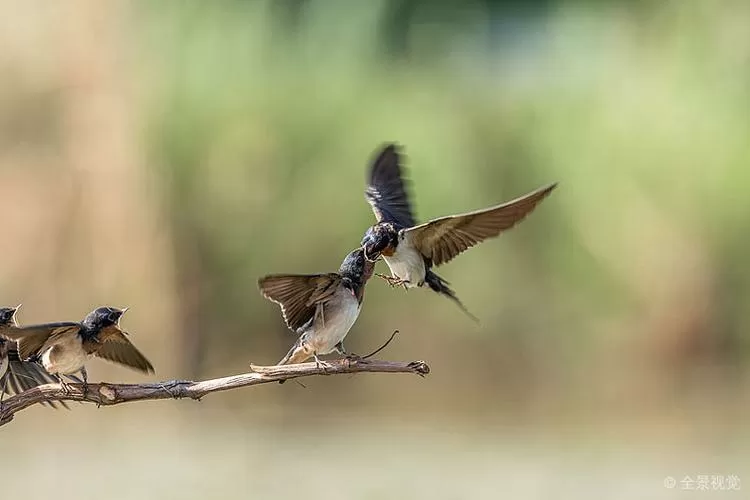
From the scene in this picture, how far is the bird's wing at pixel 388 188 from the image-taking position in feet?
7.93

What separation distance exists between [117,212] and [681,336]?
256 centimetres

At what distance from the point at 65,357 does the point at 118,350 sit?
120 mm

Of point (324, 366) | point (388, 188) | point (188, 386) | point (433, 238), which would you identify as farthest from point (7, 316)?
point (388, 188)

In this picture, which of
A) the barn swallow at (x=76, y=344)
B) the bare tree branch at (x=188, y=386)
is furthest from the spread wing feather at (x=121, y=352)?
the bare tree branch at (x=188, y=386)

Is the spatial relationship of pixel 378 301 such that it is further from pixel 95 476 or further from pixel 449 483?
pixel 95 476

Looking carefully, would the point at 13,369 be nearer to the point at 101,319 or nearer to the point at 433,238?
the point at 101,319

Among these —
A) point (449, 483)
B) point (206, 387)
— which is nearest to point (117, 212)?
point (449, 483)

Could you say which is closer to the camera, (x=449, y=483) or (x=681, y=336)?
(x=449, y=483)

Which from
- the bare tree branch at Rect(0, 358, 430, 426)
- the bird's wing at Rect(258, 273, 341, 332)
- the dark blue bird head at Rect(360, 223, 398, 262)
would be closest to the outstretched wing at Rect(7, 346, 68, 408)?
the bare tree branch at Rect(0, 358, 430, 426)

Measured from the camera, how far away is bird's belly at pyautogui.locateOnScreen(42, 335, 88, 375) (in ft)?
5.16

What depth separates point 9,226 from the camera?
5293 millimetres

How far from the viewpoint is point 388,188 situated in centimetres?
249

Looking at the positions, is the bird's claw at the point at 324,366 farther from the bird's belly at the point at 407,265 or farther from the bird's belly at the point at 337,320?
the bird's belly at the point at 407,265

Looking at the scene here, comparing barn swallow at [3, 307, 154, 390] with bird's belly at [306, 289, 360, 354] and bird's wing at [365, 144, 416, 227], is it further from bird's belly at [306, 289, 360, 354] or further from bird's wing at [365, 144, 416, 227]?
bird's wing at [365, 144, 416, 227]
